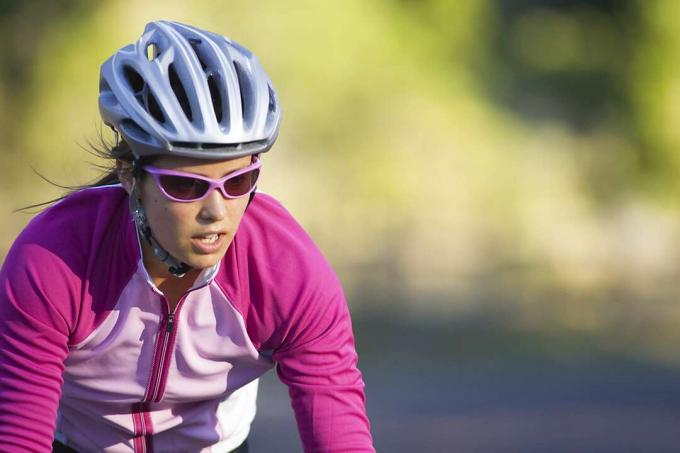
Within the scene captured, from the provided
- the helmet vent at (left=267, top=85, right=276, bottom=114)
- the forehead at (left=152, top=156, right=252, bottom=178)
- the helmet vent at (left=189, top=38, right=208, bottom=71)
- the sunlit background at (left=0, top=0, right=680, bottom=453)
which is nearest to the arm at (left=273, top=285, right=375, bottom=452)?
the forehead at (left=152, top=156, right=252, bottom=178)

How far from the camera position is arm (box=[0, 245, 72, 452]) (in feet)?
8.76

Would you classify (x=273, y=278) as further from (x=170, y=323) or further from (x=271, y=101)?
(x=271, y=101)

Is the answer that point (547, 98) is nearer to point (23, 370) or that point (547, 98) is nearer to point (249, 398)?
point (249, 398)

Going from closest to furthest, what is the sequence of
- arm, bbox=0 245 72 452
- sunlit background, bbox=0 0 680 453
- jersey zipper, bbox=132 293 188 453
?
1. arm, bbox=0 245 72 452
2. jersey zipper, bbox=132 293 188 453
3. sunlit background, bbox=0 0 680 453

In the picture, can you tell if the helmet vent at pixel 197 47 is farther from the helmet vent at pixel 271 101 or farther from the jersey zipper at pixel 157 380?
the jersey zipper at pixel 157 380

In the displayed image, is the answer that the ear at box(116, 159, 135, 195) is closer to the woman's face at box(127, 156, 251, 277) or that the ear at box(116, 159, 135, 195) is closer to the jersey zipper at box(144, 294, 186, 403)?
the woman's face at box(127, 156, 251, 277)

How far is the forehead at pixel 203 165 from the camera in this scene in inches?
107

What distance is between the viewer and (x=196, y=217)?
2.74 meters

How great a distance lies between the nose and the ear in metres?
→ 0.21

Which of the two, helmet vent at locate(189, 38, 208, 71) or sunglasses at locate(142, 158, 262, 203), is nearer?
sunglasses at locate(142, 158, 262, 203)

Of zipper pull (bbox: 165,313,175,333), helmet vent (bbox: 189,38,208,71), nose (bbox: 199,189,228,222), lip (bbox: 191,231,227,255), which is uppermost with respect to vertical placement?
helmet vent (bbox: 189,38,208,71)

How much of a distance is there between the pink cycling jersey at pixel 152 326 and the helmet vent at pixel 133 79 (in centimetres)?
23

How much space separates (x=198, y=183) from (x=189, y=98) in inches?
8.1

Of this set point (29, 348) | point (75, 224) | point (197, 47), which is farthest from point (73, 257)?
point (197, 47)
